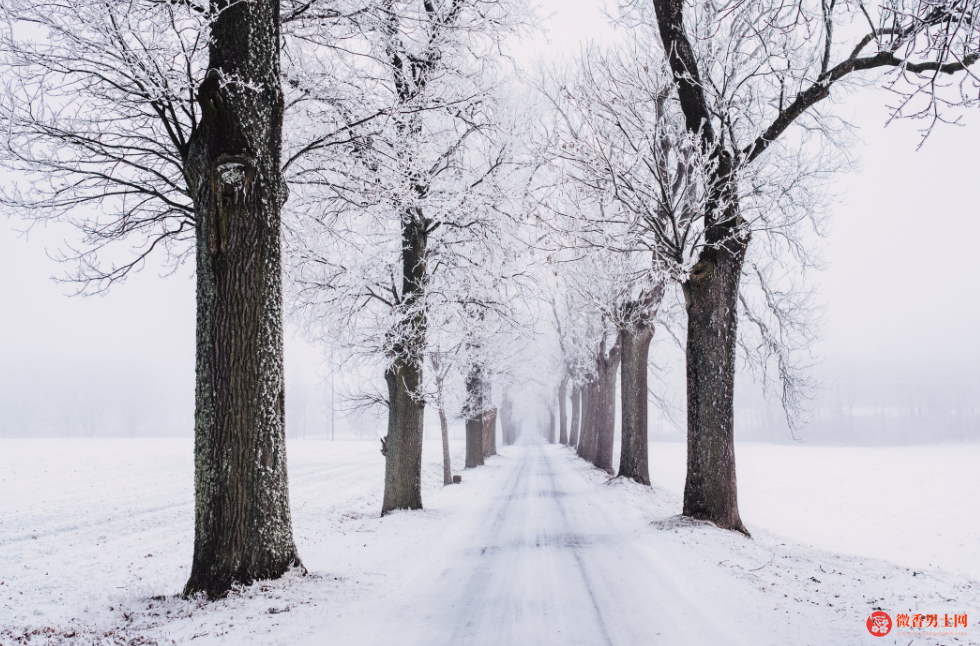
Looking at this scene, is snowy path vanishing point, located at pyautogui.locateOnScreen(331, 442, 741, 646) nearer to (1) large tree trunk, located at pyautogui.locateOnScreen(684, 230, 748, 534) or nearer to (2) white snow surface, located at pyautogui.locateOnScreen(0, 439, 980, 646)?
(2) white snow surface, located at pyautogui.locateOnScreen(0, 439, 980, 646)

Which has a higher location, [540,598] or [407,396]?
[407,396]

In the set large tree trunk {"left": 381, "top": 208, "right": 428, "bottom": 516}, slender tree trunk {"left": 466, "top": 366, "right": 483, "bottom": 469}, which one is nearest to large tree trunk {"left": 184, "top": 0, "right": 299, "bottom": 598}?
large tree trunk {"left": 381, "top": 208, "right": 428, "bottom": 516}

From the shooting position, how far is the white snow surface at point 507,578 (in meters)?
4.15

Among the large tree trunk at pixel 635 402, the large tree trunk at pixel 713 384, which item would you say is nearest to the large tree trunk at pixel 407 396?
the large tree trunk at pixel 713 384

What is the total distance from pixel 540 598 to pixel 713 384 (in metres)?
4.99

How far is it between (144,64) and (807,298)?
11.4m

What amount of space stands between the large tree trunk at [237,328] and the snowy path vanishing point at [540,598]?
4.79 ft

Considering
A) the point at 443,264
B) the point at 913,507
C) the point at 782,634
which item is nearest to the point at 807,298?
the point at 443,264

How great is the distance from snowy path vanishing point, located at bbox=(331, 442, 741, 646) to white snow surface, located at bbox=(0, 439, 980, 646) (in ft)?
0.08

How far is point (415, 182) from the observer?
28.3 ft

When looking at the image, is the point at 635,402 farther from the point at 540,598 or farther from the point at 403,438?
the point at 540,598

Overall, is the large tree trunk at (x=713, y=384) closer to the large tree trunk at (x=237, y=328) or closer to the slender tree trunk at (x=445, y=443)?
the large tree trunk at (x=237, y=328)

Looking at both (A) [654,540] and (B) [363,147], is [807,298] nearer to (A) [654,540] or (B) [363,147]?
(A) [654,540]

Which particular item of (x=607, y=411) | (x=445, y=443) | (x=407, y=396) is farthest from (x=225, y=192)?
(x=607, y=411)
